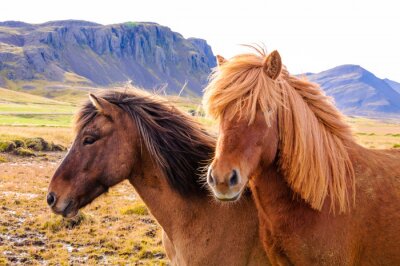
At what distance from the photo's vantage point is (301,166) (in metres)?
3.45

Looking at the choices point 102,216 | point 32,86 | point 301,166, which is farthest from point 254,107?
point 32,86

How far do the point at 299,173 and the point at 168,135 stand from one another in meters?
1.88

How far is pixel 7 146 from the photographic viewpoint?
2692 cm

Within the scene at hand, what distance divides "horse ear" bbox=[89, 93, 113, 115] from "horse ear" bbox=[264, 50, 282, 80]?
79.8 inches

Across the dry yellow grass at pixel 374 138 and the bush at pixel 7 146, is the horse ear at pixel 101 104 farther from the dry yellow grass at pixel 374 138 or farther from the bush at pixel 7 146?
the bush at pixel 7 146

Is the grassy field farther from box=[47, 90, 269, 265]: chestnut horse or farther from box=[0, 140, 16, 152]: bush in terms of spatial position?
box=[0, 140, 16, 152]: bush

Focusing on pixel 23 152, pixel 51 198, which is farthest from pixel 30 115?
pixel 51 198

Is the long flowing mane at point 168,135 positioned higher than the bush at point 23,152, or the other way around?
the long flowing mane at point 168,135

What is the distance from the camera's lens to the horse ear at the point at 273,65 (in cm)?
333

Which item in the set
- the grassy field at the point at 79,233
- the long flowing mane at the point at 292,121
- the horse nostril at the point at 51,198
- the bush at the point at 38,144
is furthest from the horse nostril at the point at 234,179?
the bush at the point at 38,144

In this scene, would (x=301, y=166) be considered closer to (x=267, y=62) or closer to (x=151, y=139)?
(x=267, y=62)

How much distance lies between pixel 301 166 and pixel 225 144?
0.74m

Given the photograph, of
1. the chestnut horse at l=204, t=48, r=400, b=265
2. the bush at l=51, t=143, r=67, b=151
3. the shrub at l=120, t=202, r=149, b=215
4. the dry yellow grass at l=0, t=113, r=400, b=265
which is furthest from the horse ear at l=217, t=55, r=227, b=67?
the bush at l=51, t=143, r=67, b=151

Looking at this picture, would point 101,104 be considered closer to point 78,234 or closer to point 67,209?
point 67,209
